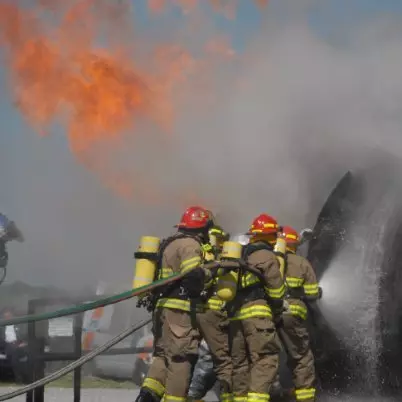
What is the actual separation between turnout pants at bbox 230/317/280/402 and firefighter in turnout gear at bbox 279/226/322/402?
795mm

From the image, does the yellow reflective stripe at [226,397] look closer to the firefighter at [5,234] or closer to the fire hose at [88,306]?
the fire hose at [88,306]

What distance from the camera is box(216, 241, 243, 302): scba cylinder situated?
813cm

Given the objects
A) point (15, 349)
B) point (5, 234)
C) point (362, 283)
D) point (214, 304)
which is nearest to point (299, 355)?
point (362, 283)

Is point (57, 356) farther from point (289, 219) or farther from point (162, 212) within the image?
point (162, 212)

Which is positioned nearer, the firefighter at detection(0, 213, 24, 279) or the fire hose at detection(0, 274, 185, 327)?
the fire hose at detection(0, 274, 185, 327)

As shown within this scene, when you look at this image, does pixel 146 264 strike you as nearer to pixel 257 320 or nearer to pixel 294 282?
pixel 257 320

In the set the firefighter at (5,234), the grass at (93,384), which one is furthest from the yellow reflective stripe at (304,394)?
the firefighter at (5,234)

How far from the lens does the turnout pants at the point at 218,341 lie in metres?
8.45

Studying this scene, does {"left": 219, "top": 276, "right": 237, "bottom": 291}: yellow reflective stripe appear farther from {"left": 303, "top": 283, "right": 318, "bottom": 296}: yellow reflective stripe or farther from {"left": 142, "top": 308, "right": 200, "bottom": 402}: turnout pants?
{"left": 303, "top": 283, "right": 318, "bottom": 296}: yellow reflective stripe

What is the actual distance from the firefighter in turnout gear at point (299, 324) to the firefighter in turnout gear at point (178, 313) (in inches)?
56.6

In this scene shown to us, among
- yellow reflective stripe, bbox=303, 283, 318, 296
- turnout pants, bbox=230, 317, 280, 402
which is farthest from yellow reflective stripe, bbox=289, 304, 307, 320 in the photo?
turnout pants, bbox=230, 317, 280, 402

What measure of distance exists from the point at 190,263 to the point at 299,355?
2.03m

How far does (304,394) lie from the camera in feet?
30.1

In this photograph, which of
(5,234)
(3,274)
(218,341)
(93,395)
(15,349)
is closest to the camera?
(218,341)
